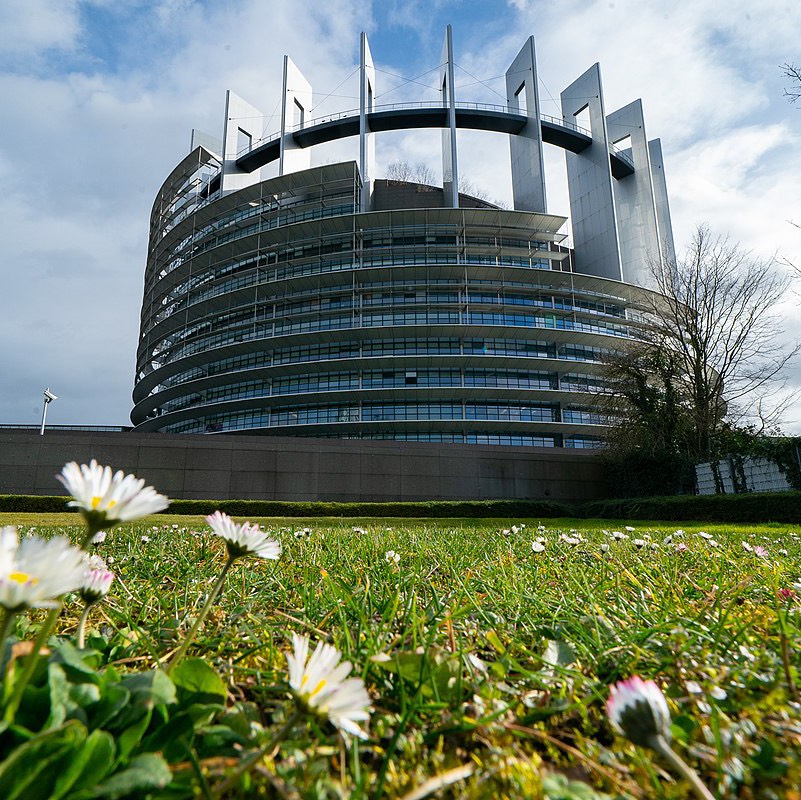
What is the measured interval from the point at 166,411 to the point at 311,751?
53108 millimetres

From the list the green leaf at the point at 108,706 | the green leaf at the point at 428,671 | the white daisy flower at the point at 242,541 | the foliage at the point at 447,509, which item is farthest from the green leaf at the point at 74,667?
the foliage at the point at 447,509

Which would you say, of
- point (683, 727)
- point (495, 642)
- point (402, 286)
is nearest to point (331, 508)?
point (495, 642)

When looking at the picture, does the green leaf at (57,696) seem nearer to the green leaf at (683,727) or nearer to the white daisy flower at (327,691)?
the white daisy flower at (327,691)

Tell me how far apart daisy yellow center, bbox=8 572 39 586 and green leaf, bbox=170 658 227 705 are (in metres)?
0.40

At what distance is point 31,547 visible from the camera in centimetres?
69

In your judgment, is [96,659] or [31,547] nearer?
[31,547]

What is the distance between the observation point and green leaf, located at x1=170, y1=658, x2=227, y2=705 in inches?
37.0

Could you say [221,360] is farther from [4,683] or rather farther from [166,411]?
[4,683]

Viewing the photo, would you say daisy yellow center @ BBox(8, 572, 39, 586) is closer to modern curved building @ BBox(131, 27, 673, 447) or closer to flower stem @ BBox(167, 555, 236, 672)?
flower stem @ BBox(167, 555, 236, 672)

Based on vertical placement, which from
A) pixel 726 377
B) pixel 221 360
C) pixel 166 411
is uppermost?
pixel 221 360

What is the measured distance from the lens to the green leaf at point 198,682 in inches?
37.0

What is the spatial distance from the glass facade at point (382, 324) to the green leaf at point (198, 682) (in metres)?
37.2

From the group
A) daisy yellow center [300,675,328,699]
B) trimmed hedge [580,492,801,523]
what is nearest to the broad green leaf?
daisy yellow center [300,675,328,699]

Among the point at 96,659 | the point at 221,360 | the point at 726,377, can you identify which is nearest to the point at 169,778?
the point at 96,659
